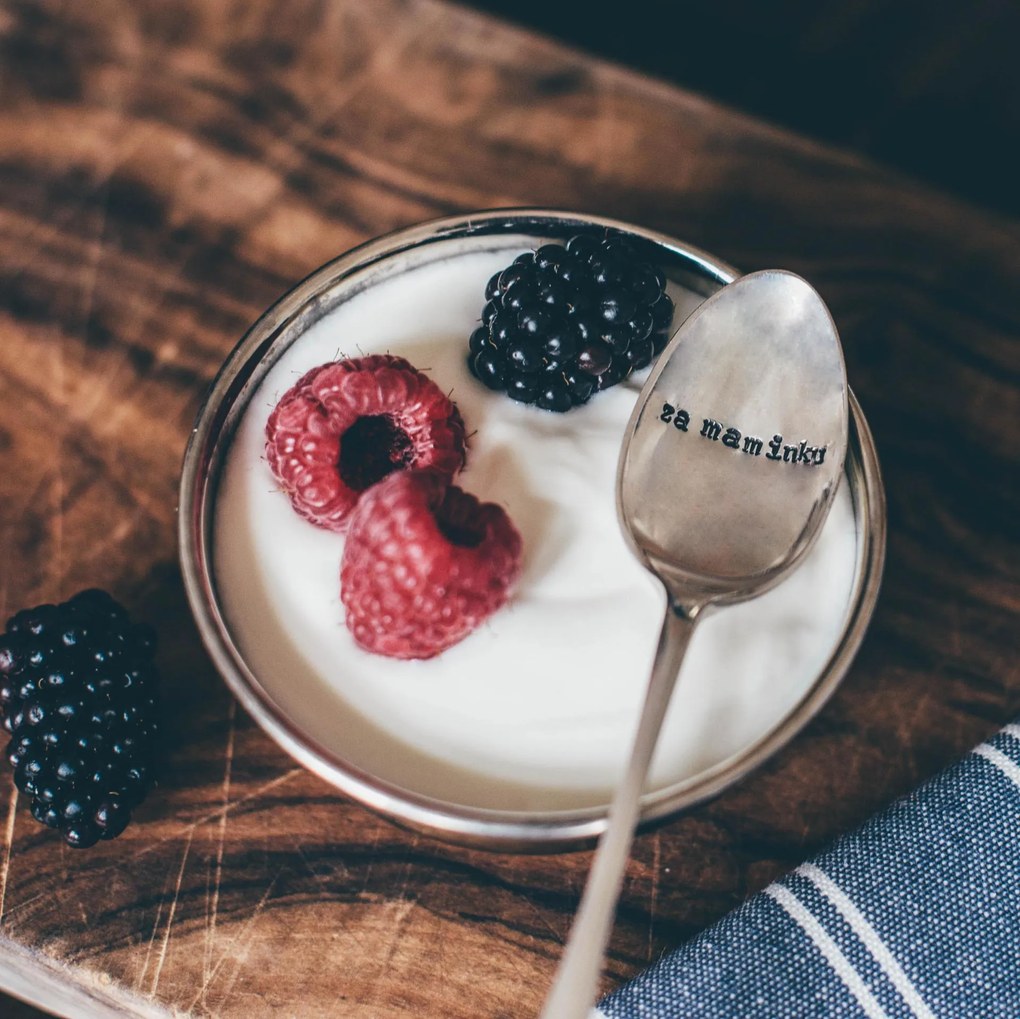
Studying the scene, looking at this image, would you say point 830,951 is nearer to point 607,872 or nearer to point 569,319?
point 607,872

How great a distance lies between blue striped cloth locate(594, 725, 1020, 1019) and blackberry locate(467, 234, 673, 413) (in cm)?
37

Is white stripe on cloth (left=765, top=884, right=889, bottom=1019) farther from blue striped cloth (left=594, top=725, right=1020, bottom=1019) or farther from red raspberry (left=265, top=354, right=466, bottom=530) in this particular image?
red raspberry (left=265, top=354, right=466, bottom=530)

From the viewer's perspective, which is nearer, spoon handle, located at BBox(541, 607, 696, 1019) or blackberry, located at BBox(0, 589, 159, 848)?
spoon handle, located at BBox(541, 607, 696, 1019)

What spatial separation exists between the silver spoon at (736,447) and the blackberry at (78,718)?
0.33 meters

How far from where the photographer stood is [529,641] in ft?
2.16

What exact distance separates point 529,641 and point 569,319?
223mm

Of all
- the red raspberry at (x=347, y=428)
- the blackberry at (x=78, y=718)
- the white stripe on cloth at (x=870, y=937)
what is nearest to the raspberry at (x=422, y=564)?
the red raspberry at (x=347, y=428)

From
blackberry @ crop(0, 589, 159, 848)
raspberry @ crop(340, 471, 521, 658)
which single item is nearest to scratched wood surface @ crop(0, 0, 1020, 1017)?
blackberry @ crop(0, 589, 159, 848)

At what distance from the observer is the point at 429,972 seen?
A: 0.68 meters

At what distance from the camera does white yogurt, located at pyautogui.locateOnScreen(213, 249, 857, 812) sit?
0.64 meters

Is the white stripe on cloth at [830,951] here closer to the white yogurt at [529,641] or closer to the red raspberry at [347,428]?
the white yogurt at [529,641]

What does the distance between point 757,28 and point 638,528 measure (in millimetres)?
1167

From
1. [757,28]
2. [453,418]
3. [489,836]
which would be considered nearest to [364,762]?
[489,836]

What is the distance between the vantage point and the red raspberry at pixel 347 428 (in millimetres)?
641
